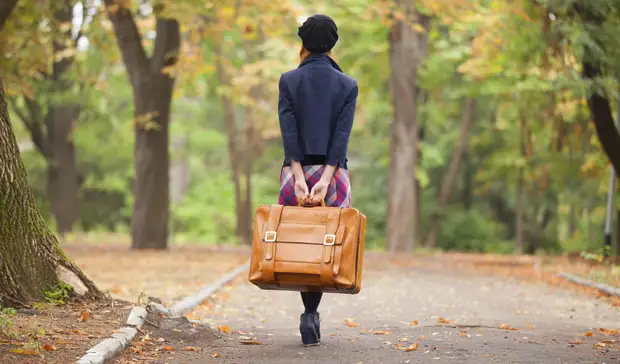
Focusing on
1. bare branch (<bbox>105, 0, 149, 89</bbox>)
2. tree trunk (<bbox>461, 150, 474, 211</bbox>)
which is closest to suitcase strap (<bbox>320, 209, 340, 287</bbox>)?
bare branch (<bbox>105, 0, 149, 89</bbox>)

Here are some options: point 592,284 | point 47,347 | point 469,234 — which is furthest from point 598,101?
point 469,234

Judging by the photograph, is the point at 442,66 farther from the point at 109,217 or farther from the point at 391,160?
the point at 109,217

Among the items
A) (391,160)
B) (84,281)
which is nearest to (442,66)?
(391,160)

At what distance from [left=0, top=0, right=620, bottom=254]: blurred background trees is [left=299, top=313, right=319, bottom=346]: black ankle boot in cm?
878

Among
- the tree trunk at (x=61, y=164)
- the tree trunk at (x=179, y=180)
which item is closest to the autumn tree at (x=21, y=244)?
the tree trunk at (x=61, y=164)

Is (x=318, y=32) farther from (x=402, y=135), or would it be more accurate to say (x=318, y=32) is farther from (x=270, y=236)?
(x=402, y=135)

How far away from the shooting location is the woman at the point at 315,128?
710cm

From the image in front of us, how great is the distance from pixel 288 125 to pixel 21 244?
95.4 inches

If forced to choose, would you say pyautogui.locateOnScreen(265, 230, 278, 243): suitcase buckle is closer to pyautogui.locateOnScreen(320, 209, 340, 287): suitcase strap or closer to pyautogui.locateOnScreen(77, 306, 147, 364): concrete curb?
pyautogui.locateOnScreen(320, 209, 340, 287): suitcase strap

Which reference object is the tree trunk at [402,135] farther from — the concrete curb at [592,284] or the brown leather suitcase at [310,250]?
the brown leather suitcase at [310,250]

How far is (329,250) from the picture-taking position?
6645mm

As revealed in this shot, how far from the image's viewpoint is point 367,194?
126 feet

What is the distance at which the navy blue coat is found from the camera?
7.11 metres

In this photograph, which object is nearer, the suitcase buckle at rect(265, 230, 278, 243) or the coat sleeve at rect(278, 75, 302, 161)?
the suitcase buckle at rect(265, 230, 278, 243)
